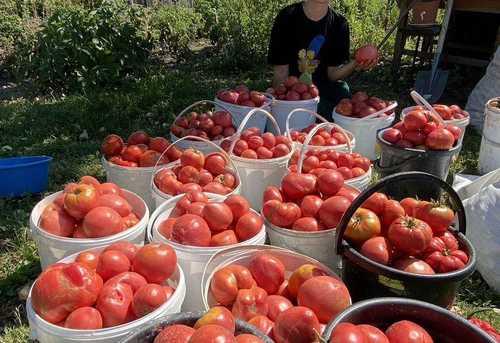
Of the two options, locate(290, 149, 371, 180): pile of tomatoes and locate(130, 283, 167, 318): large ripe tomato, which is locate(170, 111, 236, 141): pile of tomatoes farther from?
locate(130, 283, 167, 318): large ripe tomato

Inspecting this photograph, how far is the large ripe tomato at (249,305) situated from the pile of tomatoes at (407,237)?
0.54m

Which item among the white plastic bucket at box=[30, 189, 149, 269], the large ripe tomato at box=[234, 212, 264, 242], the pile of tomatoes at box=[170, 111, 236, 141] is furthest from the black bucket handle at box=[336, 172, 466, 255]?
the pile of tomatoes at box=[170, 111, 236, 141]

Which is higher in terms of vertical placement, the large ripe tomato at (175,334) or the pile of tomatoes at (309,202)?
the large ripe tomato at (175,334)

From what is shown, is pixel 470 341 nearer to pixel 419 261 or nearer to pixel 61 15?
pixel 419 261

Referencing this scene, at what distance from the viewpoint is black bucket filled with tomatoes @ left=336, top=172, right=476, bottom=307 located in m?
1.93

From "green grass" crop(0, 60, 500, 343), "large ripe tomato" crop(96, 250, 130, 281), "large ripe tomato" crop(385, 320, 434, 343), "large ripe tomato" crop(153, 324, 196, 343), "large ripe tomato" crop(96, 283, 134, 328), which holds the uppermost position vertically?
"large ripe tomato" crop(153, 324, 196, 343)

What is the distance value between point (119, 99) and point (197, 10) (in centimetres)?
384

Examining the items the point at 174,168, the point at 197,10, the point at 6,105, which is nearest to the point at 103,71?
the point at 6,105

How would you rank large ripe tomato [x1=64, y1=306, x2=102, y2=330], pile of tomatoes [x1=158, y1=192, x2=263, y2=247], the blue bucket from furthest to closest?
the blue bucket
pile of tomatoes [x1=158, y1=192, x2=263, y2=247]
large ripe tomato [x1=64, y1=306, x2=102, y2=330]

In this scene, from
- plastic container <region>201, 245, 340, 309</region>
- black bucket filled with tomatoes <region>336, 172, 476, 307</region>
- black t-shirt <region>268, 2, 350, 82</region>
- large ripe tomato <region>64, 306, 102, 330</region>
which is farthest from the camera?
black t-shirt <region>268, 2, 350, 82</region>

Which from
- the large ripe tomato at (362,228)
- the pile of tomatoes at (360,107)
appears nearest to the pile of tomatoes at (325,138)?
the pile of tomatoes at (360,107)

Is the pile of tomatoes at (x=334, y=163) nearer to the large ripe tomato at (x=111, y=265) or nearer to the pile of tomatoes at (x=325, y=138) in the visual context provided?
the pile of tomatoes at (x=325, y=138)

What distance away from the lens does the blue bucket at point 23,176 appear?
135 inches

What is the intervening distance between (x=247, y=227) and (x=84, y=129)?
3351 mm
